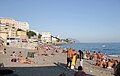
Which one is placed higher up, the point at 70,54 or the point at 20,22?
the point at 20,22

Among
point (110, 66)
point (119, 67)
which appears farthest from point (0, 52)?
point (119, 67)

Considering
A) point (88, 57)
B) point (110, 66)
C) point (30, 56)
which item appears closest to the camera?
point (110, 66)

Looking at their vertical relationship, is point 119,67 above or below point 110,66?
above

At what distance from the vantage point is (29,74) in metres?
11.5

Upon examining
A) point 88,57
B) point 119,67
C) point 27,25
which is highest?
point 27,25

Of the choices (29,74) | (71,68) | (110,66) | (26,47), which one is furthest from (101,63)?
(26,47)

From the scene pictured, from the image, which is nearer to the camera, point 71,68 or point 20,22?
point 71,68

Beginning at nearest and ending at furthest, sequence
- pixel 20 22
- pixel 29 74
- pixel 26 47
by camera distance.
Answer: pixel 29 74
pixel 26 47
pixel 20 22

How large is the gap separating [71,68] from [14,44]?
104ft

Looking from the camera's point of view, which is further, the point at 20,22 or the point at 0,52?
the point at 20,22

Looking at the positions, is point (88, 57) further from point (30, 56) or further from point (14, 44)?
point (14, 44)

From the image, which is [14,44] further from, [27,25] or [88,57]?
[27,25]

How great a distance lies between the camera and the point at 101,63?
19.5m

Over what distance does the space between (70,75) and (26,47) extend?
31334mm
